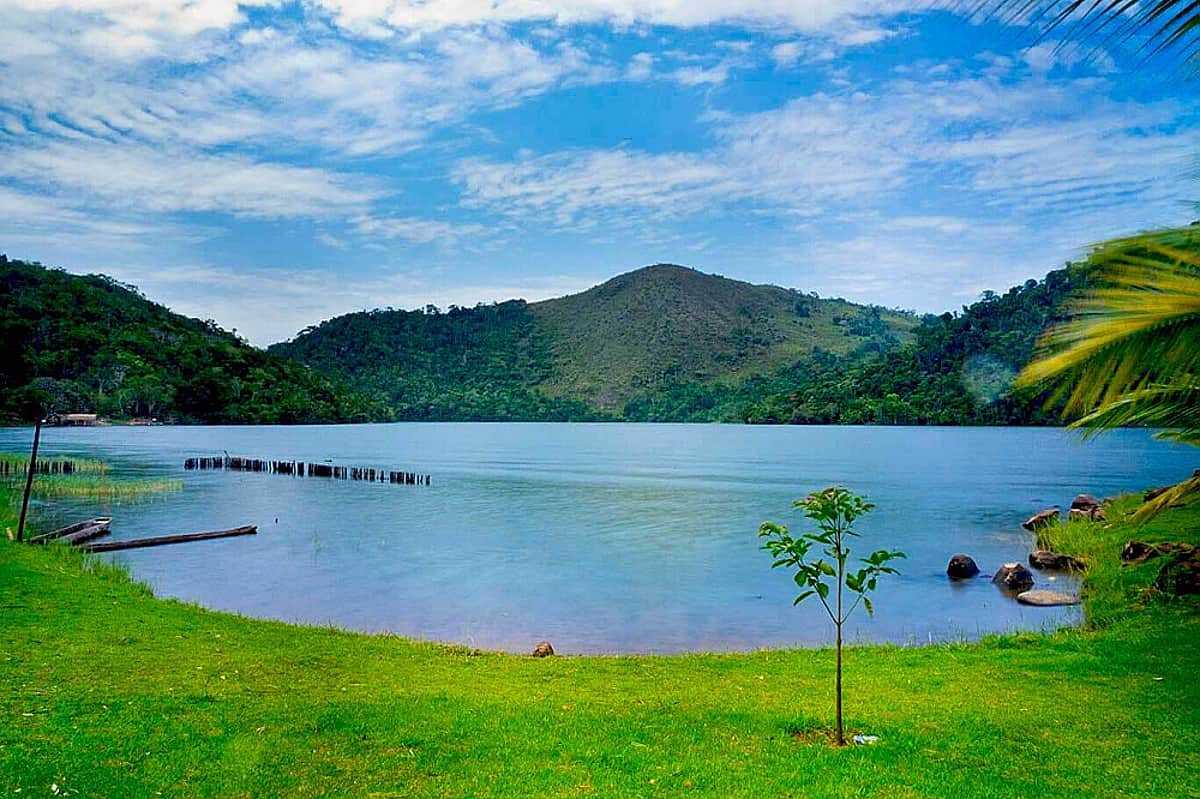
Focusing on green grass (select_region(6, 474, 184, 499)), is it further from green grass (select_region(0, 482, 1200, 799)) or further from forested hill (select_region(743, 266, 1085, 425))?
forested hill (select_region(743, 266, 1085, 425))

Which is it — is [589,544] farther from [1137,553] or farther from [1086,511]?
[1086,511]

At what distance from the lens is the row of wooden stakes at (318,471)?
52.1m

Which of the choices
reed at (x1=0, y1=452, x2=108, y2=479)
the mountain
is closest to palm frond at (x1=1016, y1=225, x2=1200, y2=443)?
reed at (x1=0, y1=452, x2=108, y2=479)

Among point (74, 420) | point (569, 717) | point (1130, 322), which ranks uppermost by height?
point (1130, 322)

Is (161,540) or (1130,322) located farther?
(161,540)

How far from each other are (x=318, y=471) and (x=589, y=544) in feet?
105

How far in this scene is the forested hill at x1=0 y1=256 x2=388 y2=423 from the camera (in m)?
112

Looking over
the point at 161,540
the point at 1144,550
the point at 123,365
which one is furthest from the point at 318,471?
the point at 123,365

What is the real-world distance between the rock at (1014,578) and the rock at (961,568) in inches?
48.2

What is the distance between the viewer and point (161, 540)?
2566 centimetres

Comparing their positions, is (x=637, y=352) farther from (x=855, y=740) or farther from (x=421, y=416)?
(x=855, y=740)

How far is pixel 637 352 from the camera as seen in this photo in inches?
7485

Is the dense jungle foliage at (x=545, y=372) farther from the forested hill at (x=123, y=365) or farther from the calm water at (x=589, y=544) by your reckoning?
the calm water at (x=589, y=544)

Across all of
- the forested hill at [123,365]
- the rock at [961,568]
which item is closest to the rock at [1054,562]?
the rock at [961,568]
